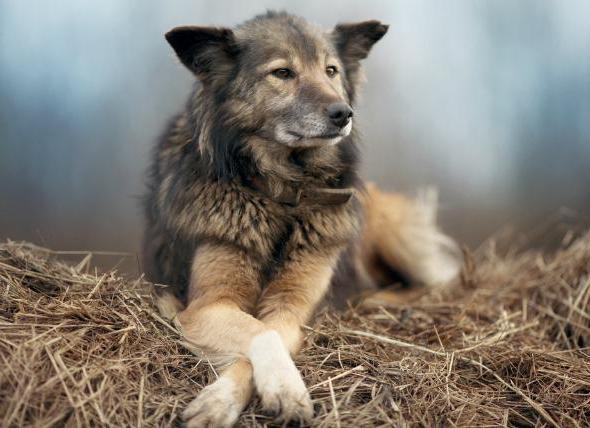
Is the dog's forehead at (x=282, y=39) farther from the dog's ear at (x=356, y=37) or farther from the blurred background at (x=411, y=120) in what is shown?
the blurred background at (x=411, y=120)

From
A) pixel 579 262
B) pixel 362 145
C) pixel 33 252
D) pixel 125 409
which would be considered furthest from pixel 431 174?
pixel 125 409

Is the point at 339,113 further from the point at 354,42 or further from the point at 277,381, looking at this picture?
the point at 277,381

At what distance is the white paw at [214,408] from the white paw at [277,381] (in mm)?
125

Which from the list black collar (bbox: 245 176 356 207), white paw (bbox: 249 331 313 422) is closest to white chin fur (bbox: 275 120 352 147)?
black collar (bbox: 245 176 356 207)

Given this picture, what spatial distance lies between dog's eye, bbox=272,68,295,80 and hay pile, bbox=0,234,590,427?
1.33 m

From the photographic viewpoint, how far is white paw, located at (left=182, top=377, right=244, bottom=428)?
2.56m

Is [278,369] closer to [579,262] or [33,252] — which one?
[33,252]

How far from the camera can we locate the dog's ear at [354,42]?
13.8 ft

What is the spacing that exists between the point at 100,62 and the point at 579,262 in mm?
8695

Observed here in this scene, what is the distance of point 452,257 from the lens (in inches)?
244

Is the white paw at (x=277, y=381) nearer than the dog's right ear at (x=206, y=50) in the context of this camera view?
Yes

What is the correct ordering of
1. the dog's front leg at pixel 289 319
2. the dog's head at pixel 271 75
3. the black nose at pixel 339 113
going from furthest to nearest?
1. the dog's head at pixel 271 75
2. the black nose at pixel 339 113
3. the dog's front leg at pixel 289 319

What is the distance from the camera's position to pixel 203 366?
10.1 ft

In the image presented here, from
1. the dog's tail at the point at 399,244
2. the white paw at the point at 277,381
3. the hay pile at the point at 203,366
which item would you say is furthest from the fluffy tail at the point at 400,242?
the white paw at the point at 277,381
